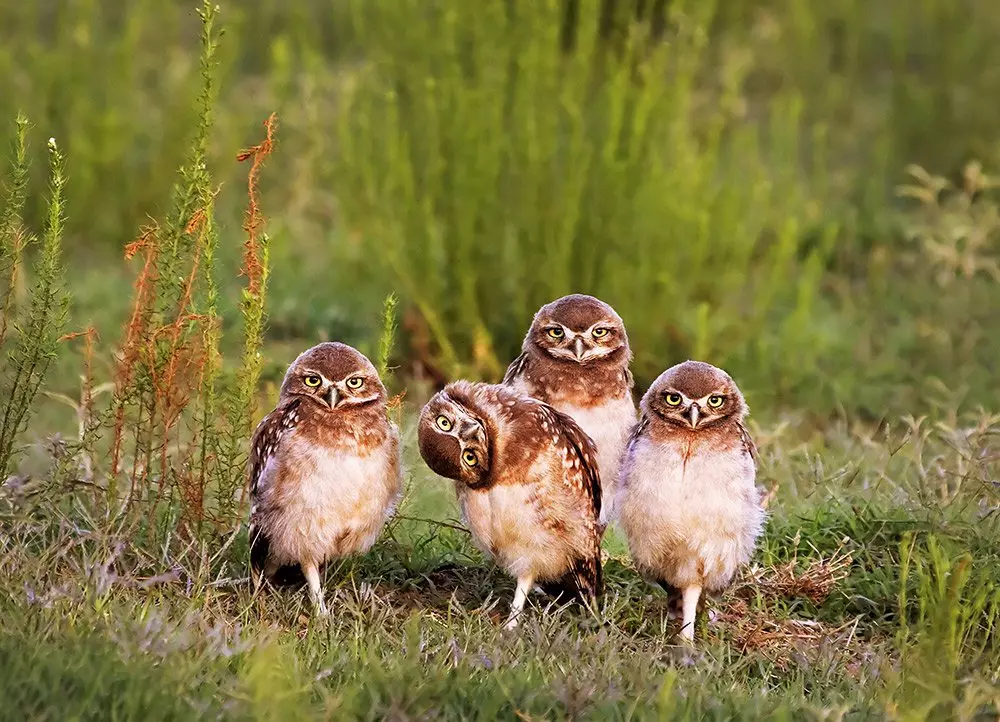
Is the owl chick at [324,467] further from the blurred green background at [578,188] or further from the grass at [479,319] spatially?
the blurred green background at [578,188]

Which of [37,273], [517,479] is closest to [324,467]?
[517,479]

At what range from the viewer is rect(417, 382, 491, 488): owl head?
15.1ft

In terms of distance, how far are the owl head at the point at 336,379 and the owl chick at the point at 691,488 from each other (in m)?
0.87

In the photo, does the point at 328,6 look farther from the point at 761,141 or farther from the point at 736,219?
the point at 736,219

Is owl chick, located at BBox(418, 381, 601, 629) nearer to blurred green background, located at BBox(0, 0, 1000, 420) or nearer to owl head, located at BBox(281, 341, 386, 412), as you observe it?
owl head, located at BBox(281, 341, 386, 412)

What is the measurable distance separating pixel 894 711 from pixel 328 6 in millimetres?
12342

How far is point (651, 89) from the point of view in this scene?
738cm

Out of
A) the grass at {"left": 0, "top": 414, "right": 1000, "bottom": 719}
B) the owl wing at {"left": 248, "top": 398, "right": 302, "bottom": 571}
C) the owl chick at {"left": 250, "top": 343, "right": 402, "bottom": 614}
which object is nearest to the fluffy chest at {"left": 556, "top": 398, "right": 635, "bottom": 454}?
the grass at {"left": 0, "top": 414, "right": 1000, "bottom": 719}

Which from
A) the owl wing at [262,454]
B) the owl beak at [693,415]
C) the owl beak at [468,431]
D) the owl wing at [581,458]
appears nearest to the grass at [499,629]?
the owl wing at [262,454]

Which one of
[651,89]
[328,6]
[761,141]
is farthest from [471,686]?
[328,6]

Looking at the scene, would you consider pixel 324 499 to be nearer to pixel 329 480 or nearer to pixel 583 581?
pixel 329 480

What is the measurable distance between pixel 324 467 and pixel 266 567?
492mm

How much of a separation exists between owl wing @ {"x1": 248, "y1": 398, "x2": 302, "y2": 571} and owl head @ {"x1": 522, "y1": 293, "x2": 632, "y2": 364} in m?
1.15

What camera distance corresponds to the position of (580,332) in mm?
5383
